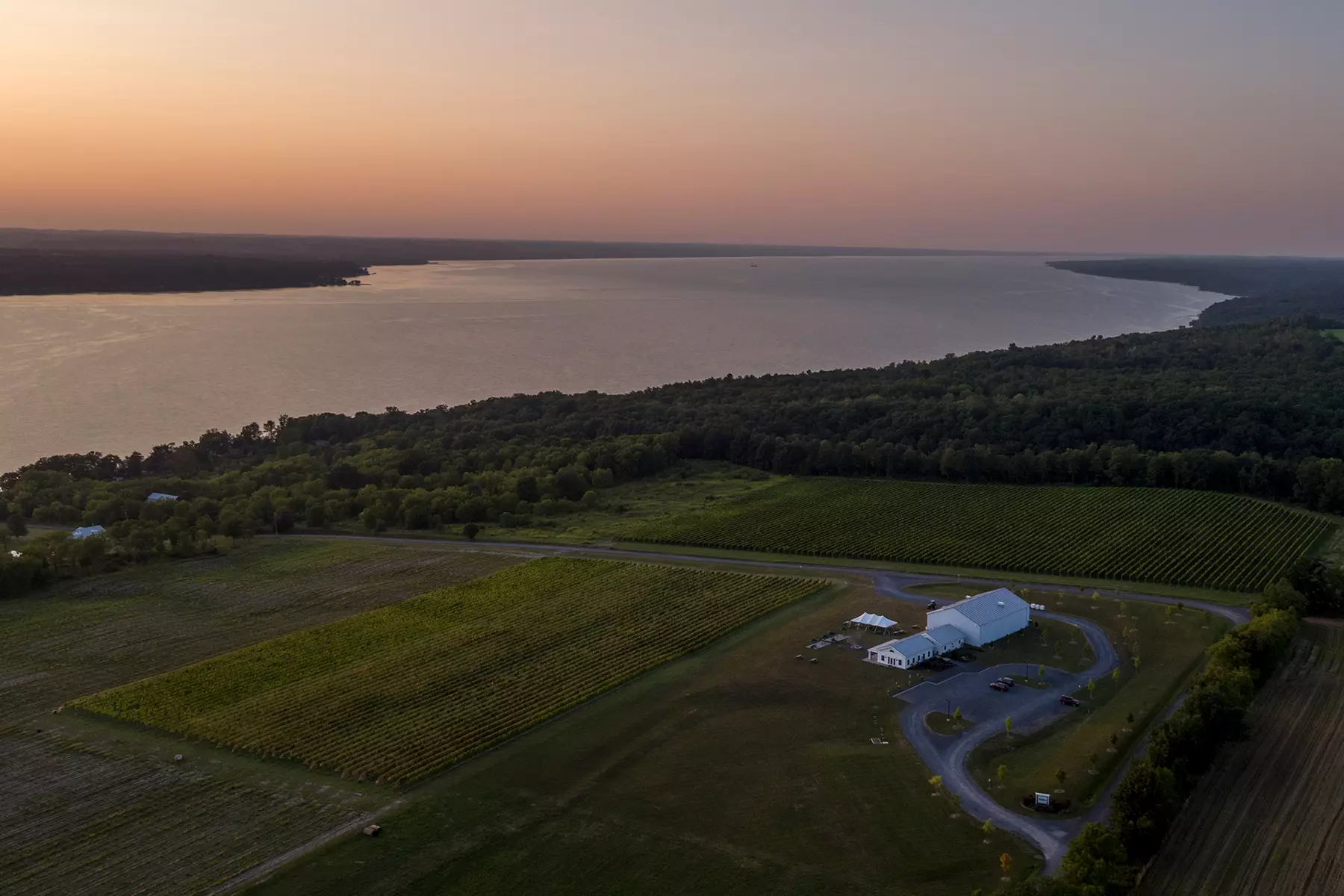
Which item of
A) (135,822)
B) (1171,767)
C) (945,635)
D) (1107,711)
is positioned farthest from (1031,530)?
(135,822)

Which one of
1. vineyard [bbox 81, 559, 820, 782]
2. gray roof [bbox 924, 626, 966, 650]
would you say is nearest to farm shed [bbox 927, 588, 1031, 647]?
gray roof [bbox 924, 626, 966, 650]

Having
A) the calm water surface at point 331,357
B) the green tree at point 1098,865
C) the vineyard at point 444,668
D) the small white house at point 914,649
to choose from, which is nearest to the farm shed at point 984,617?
the small white house at point 914,649

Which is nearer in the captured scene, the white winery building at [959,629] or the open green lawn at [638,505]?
the white winery building at [959,629]

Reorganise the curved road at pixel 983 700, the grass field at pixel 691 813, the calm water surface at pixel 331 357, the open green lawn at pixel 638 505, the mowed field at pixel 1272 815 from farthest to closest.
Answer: the calm water surface at pixel 331 357, the open green lawn at pixel 638 505, the curved road at pixel 983 700, the grass field at pixel 691 813, the mowed field at pixel 1272 815

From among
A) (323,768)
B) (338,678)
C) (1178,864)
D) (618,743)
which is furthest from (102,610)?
(1178,864)

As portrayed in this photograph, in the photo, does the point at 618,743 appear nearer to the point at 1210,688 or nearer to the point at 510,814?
the point at 510,814

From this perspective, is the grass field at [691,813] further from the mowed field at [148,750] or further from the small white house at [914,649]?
the mowed field at [148,750]

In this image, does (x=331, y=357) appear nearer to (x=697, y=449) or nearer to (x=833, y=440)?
(x=697, y=449)
